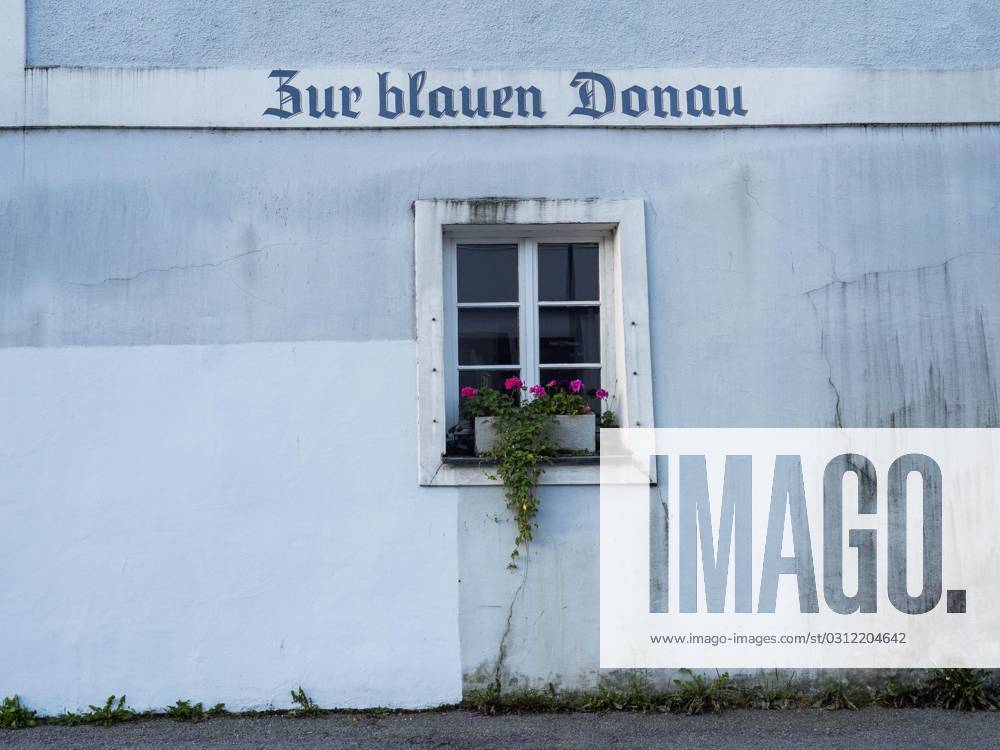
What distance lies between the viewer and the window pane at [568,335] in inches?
231

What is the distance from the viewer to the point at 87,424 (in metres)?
5.53

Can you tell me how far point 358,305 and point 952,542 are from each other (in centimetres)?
353

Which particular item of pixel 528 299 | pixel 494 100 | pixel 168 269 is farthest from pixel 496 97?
pixel 168 269

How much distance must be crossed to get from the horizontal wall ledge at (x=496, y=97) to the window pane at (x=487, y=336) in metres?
1.05

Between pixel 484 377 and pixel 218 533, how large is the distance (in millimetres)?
1682

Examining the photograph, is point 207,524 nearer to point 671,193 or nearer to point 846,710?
point 671,193

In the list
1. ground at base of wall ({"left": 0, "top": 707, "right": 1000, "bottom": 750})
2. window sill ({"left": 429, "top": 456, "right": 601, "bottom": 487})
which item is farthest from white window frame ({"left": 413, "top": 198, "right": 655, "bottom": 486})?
ground at base of wall ({"left": 0, "top": 707, "right": 1000, "bottom": 750})

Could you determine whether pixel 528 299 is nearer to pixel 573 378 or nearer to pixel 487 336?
pixel 487 336

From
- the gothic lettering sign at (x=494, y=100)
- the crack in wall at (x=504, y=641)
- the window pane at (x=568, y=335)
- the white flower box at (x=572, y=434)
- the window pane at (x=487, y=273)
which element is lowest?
the crack in wall at (x=504, y=641)

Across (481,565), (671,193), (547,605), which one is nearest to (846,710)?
(547,605)

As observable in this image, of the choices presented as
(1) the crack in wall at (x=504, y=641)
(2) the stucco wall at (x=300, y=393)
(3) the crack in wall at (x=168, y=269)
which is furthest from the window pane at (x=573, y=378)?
(3) the crack in wall at (x=168, y=269)

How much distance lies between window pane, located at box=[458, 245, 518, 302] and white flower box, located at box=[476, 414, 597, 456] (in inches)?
30.2

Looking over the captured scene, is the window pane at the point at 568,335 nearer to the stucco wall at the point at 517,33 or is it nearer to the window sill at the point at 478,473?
the window sill at the point at 478,473

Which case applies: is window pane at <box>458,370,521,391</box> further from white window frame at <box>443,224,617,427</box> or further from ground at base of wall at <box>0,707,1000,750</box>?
ground at base of wall at <box>0,707,1000,750</box>
